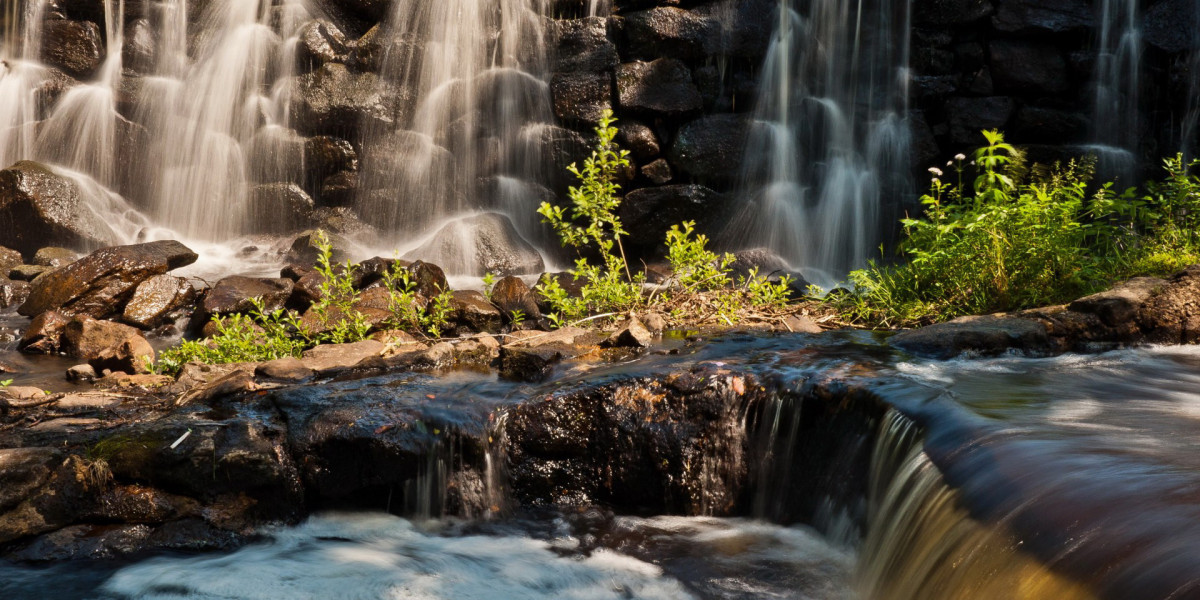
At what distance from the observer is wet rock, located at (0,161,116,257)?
1141cm

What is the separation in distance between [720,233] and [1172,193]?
5668mm

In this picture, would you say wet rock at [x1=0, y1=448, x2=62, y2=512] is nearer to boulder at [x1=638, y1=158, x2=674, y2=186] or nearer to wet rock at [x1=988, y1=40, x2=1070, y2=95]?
boulder at [x1=638, y1=158, x2=674, y2=186]

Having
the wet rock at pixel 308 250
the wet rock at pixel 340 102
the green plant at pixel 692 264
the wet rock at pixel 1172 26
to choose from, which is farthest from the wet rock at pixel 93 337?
the wet rock at pixel 1172 26

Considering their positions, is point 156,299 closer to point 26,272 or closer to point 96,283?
point 96,283

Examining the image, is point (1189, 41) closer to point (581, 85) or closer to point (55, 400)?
point (581, 85)

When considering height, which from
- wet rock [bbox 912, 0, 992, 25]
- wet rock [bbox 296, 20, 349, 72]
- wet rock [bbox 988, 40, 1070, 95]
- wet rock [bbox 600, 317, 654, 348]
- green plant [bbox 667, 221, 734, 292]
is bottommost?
wet rock [bbox 600, 317, 654, 348]

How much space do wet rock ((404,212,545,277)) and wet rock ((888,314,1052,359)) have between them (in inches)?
271

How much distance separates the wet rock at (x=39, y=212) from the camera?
1141cm

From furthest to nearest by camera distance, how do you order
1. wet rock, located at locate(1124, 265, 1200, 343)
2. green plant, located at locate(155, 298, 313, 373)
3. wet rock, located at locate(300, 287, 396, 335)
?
wet rock, located at locate(300, 287, 396, 335), green plant, located at locate(155, 298, 313, 373), wet rock, located at locate(1124, 265, 1200, 343)

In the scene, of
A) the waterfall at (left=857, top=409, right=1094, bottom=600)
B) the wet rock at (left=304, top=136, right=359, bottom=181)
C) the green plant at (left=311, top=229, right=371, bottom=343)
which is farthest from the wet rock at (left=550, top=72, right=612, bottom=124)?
the waterfall at (left=857, top=409, right=1094, bottom=600)

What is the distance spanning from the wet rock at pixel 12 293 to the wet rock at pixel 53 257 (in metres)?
0.90

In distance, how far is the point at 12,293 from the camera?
32.7ft

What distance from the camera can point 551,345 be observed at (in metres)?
5.84

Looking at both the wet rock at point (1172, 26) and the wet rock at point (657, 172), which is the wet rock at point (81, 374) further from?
the wet rock at point (1172, 26)
